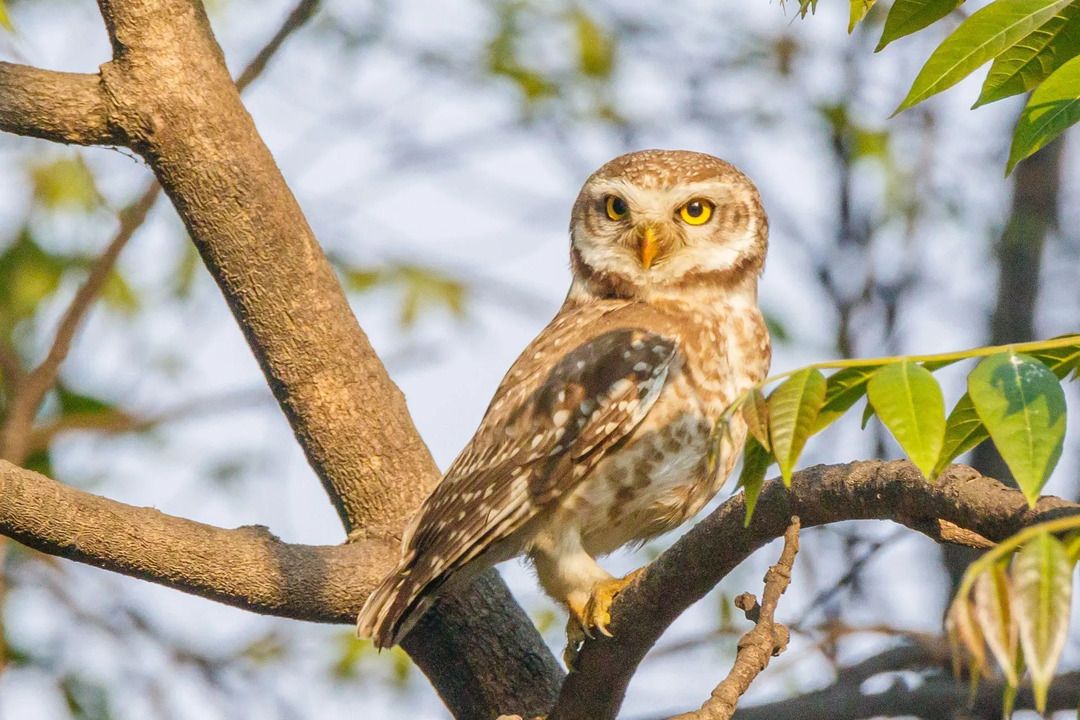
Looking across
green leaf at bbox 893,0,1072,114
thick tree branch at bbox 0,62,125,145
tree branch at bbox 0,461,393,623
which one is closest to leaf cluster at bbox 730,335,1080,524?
green leaf at bbox 893,0,1072,114

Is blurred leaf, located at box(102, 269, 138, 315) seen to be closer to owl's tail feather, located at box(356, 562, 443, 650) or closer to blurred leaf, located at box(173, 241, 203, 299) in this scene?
blurred leaf, located at box(173, 241, 203, 299)

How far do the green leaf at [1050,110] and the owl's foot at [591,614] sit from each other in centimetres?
158

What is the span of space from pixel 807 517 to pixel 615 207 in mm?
2124

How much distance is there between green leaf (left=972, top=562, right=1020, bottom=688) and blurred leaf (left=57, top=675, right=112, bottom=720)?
14.6ft

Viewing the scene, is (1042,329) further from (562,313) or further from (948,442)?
(948,442)

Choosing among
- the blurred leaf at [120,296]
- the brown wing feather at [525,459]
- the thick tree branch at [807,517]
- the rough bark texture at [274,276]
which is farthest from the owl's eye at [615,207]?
the blurred leaf at [120,296]

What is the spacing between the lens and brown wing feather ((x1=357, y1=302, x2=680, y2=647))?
10.6 ft

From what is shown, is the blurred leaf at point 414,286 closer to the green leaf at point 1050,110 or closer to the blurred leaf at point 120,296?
the blurred leaf at point 120,296

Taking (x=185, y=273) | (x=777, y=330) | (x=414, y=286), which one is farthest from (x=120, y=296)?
(x=777, y=330)

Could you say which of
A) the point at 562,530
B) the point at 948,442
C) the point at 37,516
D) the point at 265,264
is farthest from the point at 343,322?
the point at 948,442

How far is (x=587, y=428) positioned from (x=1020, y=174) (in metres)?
4.70

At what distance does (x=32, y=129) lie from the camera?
10.6 feet

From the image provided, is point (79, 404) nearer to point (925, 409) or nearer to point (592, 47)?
point (592, 47)

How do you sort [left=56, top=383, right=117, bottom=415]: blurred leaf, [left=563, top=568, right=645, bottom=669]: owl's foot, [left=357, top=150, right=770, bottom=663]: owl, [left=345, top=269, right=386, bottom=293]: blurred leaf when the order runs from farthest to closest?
[left=345, top=269, right=386, bottom=293]: blurred leaf
[left=56, top=383, right=117, bottom=415]: blurred leaf
[left=357, top=150, right=770, bottom=663]: owl
[left=563, top=568, right=645, bottom=669]: owl's foot
